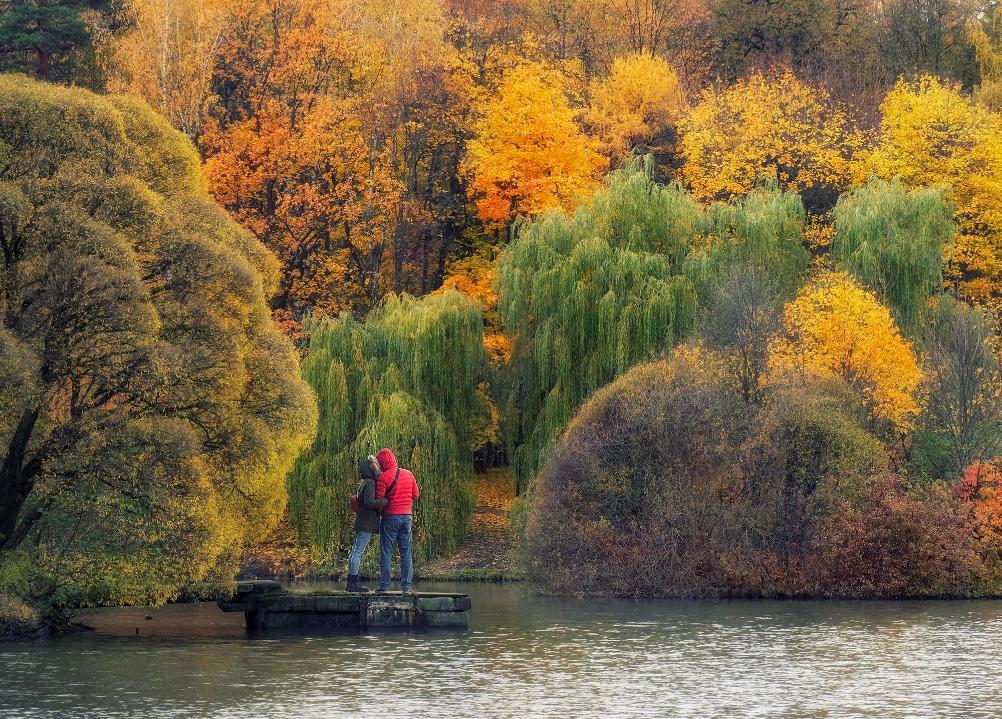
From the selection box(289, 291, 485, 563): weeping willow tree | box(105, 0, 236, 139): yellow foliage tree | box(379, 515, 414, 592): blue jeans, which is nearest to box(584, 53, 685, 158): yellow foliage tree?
box(105, 0, 236, 139): yellow foliage tree

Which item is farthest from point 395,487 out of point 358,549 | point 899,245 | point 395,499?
point 899,245

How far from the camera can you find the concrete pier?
3150 centimetres

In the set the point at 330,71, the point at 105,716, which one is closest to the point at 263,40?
the point at 330,71

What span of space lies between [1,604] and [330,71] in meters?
34.8

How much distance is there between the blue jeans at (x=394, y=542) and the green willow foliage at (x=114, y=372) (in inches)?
89.8

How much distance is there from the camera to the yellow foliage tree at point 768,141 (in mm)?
55250

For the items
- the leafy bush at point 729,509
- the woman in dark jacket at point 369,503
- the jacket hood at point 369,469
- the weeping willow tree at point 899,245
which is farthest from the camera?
the weeping willow tree at point 899,245

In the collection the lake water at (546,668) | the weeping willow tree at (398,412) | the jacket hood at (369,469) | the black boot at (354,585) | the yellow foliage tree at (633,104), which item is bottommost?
the lake water at (546,668)

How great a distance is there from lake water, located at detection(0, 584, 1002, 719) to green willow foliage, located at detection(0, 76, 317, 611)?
67.1 inches

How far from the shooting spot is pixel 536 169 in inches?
2282

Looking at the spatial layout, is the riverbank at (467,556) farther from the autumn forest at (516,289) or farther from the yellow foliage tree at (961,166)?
the yellow foliage tree at (961,166)

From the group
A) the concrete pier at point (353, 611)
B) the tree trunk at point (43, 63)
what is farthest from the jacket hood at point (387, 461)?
the tree trunk at point (43, 63)

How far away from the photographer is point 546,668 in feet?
82.5

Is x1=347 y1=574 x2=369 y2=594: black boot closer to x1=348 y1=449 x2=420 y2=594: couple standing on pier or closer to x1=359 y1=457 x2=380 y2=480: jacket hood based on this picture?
x1=348 y1=449 x2=420 y2=594: couple standing on pier
